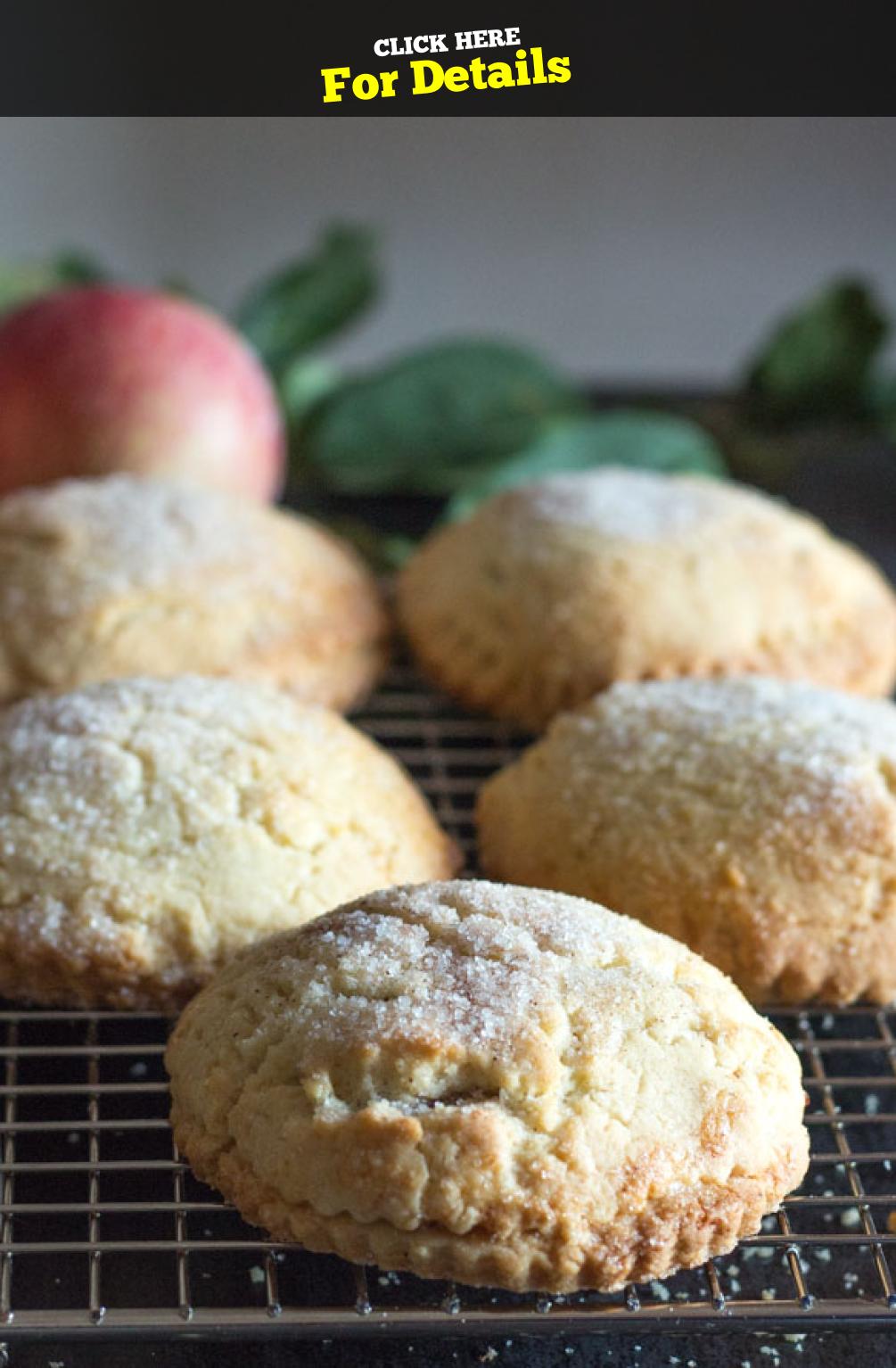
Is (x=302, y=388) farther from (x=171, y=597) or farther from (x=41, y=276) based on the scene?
(x=171, y=597)

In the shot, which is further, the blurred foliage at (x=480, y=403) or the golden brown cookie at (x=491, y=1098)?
the blurred foliage at (x=480, y=403)

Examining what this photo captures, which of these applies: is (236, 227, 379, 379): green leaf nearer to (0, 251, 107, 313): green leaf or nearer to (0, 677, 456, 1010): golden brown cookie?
(0, 251, 107, 313): green leaf

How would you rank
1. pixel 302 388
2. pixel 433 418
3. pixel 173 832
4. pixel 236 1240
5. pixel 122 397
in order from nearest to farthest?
pixel 236 1240
pixel 173 832
pixel 122 397
pixel 433 418
pixel 302 388

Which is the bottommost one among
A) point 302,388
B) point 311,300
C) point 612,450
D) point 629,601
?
point 629,601

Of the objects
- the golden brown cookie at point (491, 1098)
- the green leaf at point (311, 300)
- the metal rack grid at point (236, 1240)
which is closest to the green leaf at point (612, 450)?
the green leaf at point (311, 300)

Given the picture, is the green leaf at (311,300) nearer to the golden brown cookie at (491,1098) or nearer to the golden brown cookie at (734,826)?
the golden brown cookie at (734,826)

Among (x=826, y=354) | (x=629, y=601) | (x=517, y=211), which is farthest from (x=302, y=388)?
(x=517, y=211)
